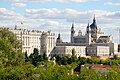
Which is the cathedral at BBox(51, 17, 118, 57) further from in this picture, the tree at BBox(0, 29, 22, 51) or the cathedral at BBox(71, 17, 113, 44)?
the tree at BBox(0, 29, 22, 51)

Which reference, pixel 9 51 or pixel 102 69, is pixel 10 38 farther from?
pixel 102 69

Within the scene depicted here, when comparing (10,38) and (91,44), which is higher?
(10,38)

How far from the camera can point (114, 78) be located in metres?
18.3

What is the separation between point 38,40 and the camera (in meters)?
90.8

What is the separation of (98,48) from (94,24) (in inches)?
429

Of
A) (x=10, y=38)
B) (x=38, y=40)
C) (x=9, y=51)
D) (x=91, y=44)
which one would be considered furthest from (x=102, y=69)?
(x=91, y=44)

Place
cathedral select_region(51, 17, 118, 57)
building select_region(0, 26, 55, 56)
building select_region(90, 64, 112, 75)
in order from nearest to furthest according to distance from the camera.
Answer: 1. building select_region(90, 64, 112, 75)
2. building select_region(0, 26, 55, 56)
3. cathedral select_region(51, 17, 118, 57)

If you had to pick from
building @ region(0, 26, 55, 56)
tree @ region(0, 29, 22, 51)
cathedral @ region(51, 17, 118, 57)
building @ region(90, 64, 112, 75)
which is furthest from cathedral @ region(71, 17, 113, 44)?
tree @ region(0, 29, 22, 51)

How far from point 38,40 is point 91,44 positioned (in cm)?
1683

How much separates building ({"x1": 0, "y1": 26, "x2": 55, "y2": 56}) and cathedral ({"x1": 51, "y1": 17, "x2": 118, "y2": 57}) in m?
1.75

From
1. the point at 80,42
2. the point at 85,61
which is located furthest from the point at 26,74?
the point at 80,42

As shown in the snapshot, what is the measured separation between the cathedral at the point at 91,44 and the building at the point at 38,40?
5.73ft

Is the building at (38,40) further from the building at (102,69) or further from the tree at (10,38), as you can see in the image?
the tree at (10,38)

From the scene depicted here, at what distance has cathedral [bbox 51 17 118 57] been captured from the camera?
9588 cm
